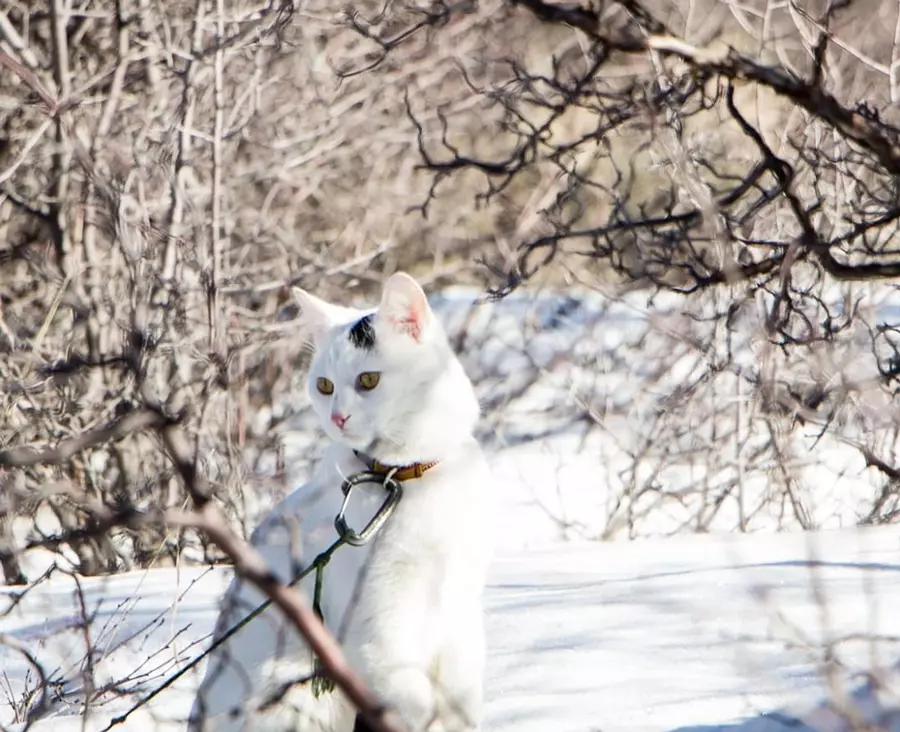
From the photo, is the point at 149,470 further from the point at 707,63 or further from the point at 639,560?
the point at 707,63

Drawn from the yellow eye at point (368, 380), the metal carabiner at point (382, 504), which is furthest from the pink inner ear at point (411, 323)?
the metal carabiner at point (382, 504)

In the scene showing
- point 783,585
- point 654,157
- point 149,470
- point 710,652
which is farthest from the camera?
point 149,470

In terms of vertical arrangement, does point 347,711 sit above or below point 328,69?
below

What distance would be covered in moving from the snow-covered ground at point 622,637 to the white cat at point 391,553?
25 cm

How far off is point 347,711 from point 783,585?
5.43ft

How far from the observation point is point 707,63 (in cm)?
208

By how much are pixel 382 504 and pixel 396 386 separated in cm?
31

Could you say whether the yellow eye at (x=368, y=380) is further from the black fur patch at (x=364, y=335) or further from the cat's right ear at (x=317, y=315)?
the cat's right ear at (x=317, y=315)

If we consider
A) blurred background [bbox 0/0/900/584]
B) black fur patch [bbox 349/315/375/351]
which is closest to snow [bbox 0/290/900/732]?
blurred background [bbox 0/0/900/584]

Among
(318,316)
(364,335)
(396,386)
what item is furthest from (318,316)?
(396,386)

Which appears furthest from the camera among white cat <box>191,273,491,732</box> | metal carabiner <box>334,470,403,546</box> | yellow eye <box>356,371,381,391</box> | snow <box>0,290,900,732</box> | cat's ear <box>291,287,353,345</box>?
cat's ear <box>291,287,353,345</box>

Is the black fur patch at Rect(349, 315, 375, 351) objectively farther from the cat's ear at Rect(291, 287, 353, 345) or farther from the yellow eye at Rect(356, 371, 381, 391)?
the cat's ear at Rect(291, 287, 353, 345)

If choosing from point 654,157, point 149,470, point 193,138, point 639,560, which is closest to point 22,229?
point 193,138

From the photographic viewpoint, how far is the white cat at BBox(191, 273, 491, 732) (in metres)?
2.63
